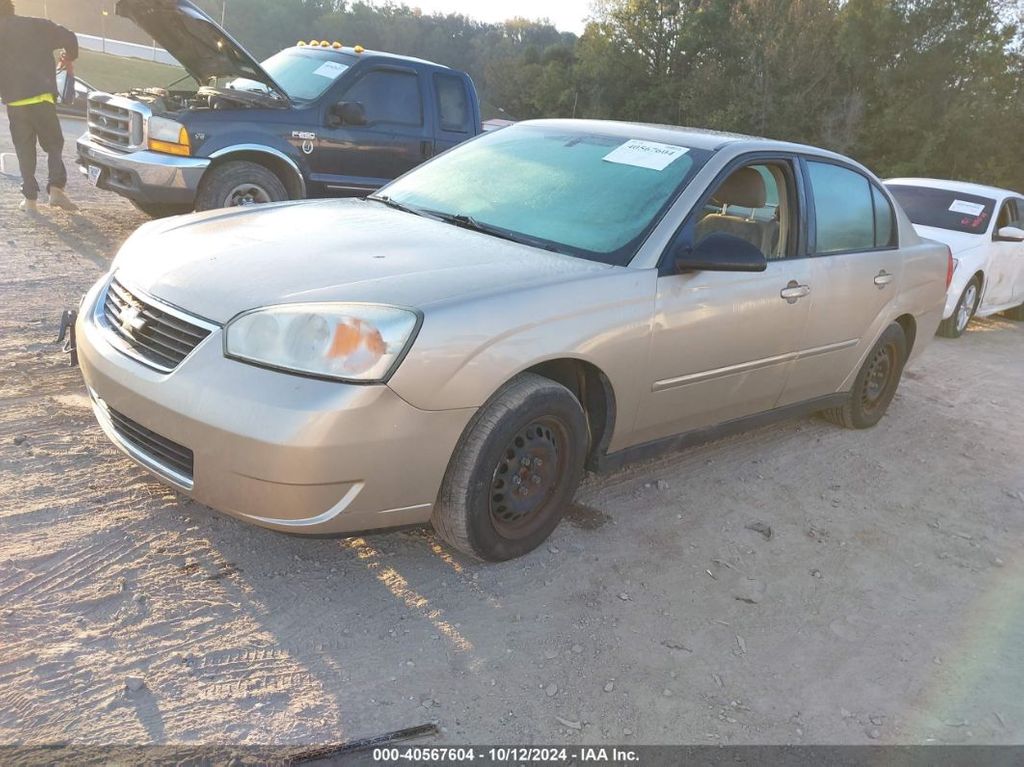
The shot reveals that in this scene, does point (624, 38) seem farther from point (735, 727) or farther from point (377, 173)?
point (735, 727)

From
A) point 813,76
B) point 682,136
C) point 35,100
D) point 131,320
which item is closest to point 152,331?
point 131,320

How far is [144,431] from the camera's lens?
2.99m

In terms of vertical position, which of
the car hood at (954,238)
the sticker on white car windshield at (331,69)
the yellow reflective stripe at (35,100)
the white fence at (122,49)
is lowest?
the white fence at (122,49)

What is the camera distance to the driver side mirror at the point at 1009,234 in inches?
363

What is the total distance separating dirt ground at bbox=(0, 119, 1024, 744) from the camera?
2.52m

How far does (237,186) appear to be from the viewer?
769cm

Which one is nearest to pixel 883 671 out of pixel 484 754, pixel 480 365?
pixel 484 754

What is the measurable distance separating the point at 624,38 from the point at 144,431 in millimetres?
35050

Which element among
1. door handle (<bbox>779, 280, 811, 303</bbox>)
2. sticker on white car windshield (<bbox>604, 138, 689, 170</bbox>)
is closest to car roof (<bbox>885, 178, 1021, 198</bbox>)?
door handle (<bbox>779, 280, 811, 303</bbox>)

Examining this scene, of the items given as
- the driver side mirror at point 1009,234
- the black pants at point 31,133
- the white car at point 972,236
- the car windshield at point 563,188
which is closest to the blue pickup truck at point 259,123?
the black pants at point 31,133

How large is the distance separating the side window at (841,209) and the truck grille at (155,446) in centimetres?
323

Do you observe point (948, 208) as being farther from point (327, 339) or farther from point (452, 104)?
point (327, 339)

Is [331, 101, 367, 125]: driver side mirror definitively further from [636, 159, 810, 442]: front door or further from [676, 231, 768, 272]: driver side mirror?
[676, 231, 768, 272]: driver side mirror

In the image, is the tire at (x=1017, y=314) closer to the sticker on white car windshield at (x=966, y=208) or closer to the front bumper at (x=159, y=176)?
the sticker on white car windshield at (x=966, y=208)
